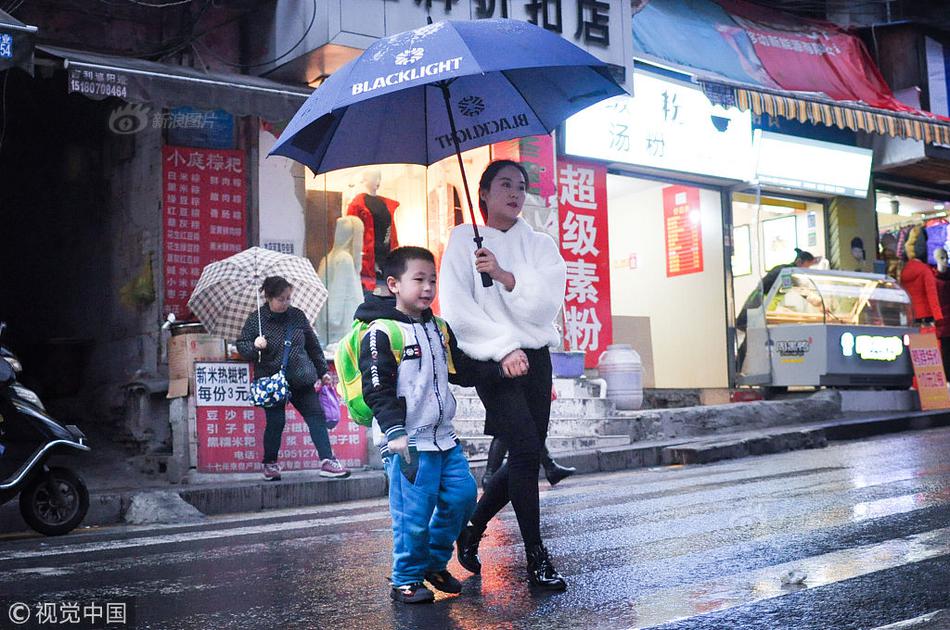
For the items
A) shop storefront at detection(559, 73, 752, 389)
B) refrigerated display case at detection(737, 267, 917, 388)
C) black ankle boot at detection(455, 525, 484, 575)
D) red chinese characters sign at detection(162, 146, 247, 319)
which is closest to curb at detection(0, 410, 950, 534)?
refrigerated display case at detection(737, 267, 917, 388)

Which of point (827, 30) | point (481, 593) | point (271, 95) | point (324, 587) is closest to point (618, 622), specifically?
point (481, 593)

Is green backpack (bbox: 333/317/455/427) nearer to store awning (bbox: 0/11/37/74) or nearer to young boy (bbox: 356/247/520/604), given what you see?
young boy (bbox: 356/247/520/604)

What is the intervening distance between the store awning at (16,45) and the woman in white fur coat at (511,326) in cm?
577

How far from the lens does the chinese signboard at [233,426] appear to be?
33.1ft

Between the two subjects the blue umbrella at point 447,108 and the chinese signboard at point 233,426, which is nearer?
the blue umbrella at point 447,108

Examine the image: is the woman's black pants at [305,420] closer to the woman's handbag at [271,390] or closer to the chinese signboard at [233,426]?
the woman's handbag at [271,390]

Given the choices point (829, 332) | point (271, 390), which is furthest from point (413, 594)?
point (829, 332)

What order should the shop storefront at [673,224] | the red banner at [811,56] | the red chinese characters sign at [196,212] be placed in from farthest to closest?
the red banner at [811,56], the shop storefront at [673,224], the red chinese characters sign at [196,212]

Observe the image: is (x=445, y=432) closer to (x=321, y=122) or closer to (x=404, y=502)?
(x=404, y=502)

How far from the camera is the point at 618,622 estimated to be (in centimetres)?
377

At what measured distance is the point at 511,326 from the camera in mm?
4648

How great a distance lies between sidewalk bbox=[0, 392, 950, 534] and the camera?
29.0ft

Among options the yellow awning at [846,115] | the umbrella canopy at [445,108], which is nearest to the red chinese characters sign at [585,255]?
the yellow awning at [846,115]

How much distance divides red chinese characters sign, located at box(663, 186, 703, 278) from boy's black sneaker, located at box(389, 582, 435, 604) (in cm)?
1386
